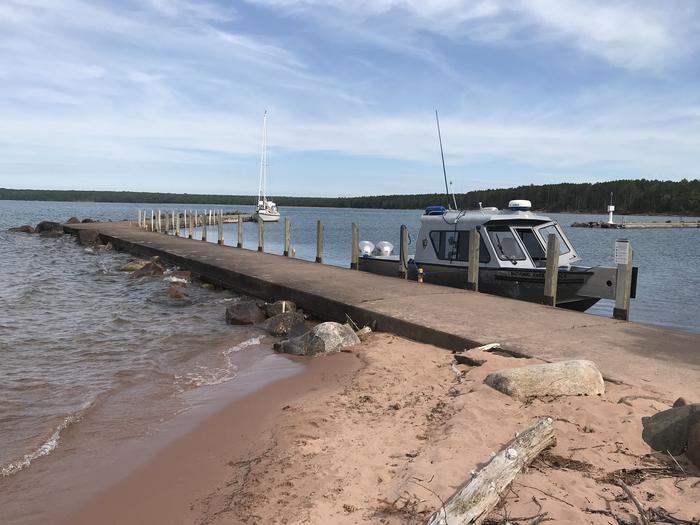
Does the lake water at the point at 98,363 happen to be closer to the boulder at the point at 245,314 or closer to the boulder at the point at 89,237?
the boulder at the point at 245,314

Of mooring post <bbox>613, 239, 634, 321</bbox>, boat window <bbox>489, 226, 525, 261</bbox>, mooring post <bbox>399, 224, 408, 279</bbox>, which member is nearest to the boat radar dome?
boat window <bbox>489, 226, 525, 261</bbox>

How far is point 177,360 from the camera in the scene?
8.46 m

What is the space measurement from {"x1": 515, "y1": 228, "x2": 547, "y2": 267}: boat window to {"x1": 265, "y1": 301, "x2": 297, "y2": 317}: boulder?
17.8 feet

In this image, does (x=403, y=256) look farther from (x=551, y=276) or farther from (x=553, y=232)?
(x=551, y=276)

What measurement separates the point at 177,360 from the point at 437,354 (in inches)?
153

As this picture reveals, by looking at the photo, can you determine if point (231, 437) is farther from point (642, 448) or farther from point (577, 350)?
point (577, 350)

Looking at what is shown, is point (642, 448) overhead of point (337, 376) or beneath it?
overhead

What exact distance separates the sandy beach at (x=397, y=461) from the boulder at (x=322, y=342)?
202 centimetres

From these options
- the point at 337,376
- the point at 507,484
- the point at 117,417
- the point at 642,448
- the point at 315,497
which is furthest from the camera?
the point at 337,376

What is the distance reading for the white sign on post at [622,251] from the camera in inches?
363

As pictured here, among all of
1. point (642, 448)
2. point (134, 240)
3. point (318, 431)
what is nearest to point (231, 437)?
point (318, 431)

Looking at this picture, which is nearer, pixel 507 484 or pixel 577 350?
pixel 507 484

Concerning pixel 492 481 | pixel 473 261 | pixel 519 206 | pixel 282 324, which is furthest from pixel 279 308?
pixel 492 481

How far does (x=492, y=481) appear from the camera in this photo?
3377mm
